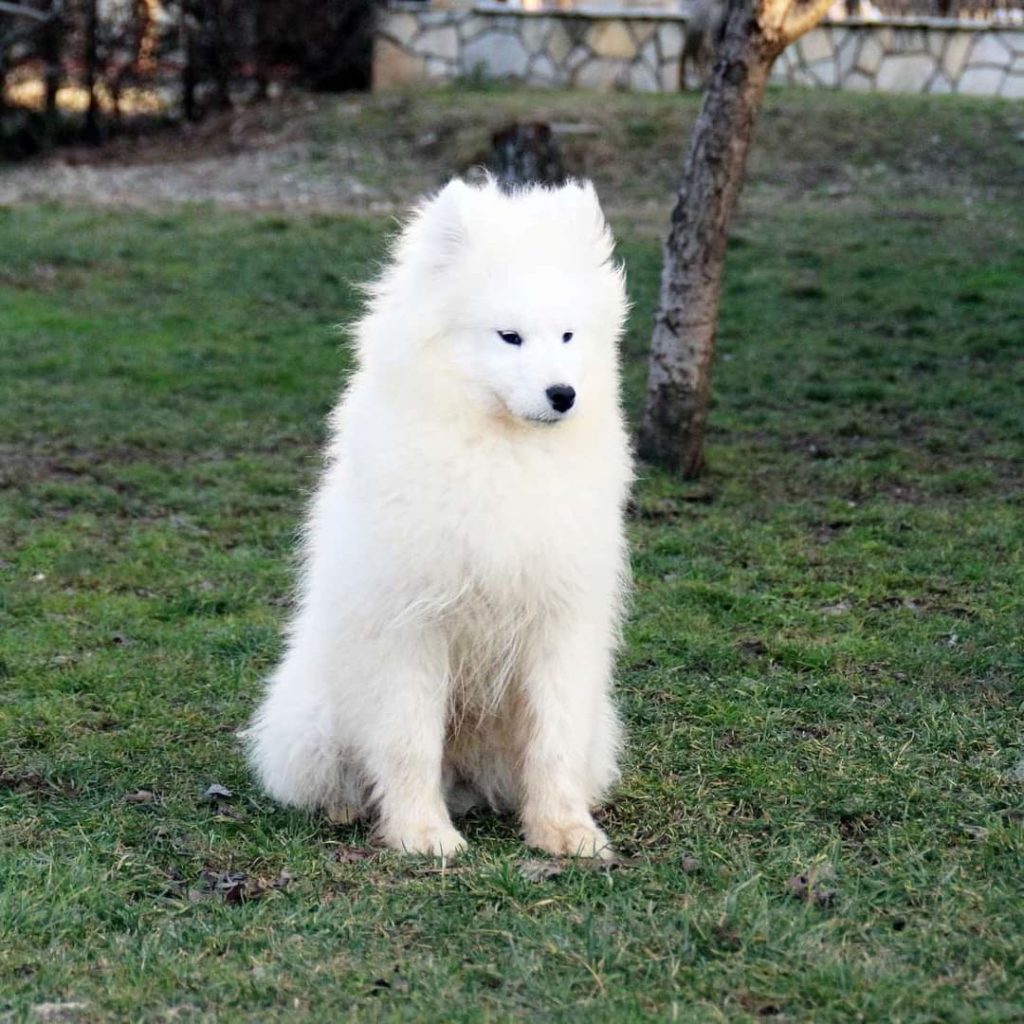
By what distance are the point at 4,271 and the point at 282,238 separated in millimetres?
2251

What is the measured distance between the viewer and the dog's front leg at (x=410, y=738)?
154 inches

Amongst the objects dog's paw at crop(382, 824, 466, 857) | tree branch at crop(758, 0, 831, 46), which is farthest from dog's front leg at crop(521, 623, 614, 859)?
tree branch at crop(758, 0, 831, 46)

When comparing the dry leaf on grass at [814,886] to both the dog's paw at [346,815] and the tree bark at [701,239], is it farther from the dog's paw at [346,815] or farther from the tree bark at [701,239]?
the tree bark at [701,239]

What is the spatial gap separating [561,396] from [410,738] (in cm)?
97

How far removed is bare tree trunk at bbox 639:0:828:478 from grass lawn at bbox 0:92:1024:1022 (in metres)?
0.47

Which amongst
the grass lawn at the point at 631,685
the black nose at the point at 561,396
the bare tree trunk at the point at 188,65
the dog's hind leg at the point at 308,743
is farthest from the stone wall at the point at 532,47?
the black nose at the point at 561,396

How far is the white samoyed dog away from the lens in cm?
379

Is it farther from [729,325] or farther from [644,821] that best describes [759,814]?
[729,325]

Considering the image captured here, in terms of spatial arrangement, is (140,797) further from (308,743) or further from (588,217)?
(588,217)

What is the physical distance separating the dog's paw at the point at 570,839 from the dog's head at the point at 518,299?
106 centimetres

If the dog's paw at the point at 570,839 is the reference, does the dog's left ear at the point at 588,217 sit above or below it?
above

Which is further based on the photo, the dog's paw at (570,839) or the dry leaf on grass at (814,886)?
the dog's paw at (570,839)

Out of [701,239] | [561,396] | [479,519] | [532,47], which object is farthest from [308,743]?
[532,47]

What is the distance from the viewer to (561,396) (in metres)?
3.70
